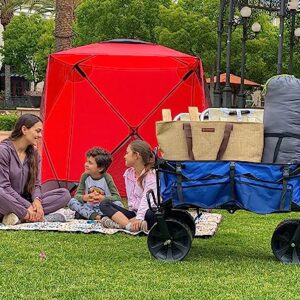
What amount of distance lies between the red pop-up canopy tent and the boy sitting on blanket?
1.64 meters

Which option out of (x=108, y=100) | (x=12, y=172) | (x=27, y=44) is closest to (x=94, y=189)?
(x=12, y=172)

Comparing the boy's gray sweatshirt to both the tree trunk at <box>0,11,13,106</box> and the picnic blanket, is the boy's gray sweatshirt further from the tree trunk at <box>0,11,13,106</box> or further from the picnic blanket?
the tree trunk at <box>0,11,13,106</box>

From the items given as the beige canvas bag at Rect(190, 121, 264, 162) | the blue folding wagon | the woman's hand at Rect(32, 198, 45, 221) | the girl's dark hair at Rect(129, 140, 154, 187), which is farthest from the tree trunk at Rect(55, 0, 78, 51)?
the blue folding wagon

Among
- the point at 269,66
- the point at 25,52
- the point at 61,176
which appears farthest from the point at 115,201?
the point at 25,52

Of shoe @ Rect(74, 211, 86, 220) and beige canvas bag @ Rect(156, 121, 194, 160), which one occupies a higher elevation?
beige canvas bag @ Rect(156, 121, 194, 160)

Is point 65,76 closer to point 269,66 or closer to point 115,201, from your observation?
point 115,201

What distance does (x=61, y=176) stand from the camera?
970cm

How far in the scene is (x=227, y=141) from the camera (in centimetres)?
560

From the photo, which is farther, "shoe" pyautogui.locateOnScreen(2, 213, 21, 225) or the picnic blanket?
"shoe" pyautogui.locateOnScreen(2, 213, 21, 225)

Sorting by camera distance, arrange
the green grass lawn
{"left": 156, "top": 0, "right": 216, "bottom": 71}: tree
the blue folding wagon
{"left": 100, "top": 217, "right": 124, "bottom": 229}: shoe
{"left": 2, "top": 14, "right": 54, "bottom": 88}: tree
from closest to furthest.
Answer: the green grass lawn < the blue folding wagon < {"left": 100, "top": 217, "right": 124, "bottom": 229}: shoe < {"left": 156, "top": 0, "right": 216, "bottom": 71}: tree < {"left": 2, "top": 14, "right": 54, "bottom": 88}: tree

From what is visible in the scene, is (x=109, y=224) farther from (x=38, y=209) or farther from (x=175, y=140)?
(x=175, y=140)

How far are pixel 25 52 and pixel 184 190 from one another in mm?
37758

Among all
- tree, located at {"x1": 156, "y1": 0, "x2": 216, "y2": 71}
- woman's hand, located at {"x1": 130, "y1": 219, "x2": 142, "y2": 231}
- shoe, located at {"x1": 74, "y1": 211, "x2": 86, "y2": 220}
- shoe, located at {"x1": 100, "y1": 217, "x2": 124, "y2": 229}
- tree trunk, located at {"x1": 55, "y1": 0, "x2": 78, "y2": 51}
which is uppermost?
tree, located at {"x1": 156, "y1": 0, "x2": 216, "y2": 71}

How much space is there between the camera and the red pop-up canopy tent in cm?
973
